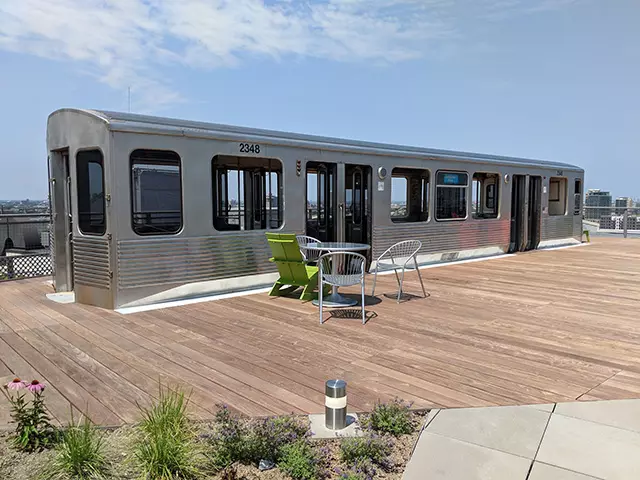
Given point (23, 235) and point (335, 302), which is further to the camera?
point (23, 235)

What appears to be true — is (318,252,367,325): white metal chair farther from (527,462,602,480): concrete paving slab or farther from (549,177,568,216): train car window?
(549,177,568,216): train car window

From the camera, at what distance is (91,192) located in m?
5.36

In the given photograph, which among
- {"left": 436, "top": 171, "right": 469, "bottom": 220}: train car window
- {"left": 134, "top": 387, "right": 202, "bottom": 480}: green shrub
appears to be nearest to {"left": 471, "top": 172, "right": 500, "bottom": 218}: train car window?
{"left": 436, "top": 171, "right": 469, "bottom": 220}: train car window

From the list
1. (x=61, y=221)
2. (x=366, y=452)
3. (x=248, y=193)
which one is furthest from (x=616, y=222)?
(x=366, y=452)

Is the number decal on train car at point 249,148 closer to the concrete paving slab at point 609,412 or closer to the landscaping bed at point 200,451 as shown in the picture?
the landscaping bed at point 200,451

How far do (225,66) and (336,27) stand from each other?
217cm

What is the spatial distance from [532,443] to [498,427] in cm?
20

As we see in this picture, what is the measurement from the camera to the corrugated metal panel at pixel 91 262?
5.18m

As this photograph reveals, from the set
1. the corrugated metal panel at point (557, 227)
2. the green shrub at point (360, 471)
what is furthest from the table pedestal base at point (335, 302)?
the corrugated metal panel at point (557, 227)

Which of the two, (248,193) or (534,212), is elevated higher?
(248,193)

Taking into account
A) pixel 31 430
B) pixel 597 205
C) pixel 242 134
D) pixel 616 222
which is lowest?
pixel 31 430

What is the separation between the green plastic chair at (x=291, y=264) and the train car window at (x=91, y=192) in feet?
6.16

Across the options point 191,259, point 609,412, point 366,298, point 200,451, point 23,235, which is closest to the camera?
point 200,451

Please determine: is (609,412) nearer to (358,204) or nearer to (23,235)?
(358,204)
